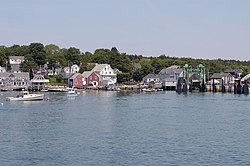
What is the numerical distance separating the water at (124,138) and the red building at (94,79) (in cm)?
5929

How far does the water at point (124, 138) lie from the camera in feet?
77.5

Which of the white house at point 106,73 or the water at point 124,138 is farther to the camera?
the white house at point 106,73

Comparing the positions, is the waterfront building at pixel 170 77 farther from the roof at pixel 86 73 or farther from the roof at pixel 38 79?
the roof at pixel 38 79

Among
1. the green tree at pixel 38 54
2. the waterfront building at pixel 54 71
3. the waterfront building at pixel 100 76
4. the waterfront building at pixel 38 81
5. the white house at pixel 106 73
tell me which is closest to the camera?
the waterfront building at pixel 38 81

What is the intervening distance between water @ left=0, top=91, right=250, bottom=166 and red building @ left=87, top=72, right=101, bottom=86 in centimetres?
5929

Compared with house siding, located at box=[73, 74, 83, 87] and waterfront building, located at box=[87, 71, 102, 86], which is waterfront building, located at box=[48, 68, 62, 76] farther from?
waterfront building, located at box=[87, 71, 102, 86]

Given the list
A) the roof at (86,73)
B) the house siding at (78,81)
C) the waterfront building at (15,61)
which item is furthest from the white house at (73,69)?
the waterfront building at (15,61)

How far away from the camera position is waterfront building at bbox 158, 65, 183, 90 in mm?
100688

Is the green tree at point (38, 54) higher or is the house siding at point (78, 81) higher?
the green tree at point (38, 54)

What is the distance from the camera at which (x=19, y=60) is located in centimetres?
12050

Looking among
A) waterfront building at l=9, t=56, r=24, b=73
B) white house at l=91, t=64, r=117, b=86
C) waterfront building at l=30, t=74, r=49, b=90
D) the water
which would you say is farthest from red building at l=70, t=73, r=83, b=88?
the water

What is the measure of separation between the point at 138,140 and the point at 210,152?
4865mm

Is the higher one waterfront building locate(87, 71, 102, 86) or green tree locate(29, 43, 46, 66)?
green tree locate(29, 43, 46, 66)

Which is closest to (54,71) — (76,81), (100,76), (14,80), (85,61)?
(85,61)
